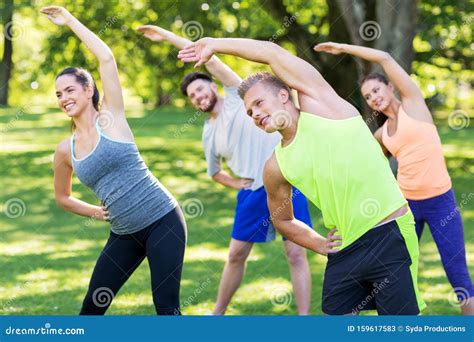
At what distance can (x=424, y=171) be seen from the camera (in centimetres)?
551

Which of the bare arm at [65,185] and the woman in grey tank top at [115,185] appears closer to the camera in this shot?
the woman in grey tank top at [115,185]

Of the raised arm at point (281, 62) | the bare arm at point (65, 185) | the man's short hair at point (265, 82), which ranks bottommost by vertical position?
the bare arm at point (65, 185)

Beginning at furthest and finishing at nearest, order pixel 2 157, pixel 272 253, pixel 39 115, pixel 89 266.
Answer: pixel 39 115 < pixel 2 157 < pixel 272 253 < pixel 89 266

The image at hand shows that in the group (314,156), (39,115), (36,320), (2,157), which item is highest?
(314,156)

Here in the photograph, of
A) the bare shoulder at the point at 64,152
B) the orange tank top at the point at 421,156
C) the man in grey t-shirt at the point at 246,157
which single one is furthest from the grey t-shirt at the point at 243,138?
the bare shoulder at the point at 64,152

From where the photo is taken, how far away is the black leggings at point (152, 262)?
4465 millimetres

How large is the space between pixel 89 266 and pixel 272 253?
198cm

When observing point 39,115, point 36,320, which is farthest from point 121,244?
point 39,115

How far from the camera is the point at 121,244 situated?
4.58 m

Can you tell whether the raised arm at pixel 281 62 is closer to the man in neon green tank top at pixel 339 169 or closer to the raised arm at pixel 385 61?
the man in neon green tank top at pixel 339 169

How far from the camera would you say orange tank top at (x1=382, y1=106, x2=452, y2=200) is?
5.48m

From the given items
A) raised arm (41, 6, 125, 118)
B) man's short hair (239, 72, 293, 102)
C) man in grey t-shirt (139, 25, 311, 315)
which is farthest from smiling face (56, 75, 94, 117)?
man in grey t-shirt (139, 25, 311, 315)

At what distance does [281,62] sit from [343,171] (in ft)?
1.84

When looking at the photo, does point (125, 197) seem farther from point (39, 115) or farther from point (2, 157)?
point (39, 115)
